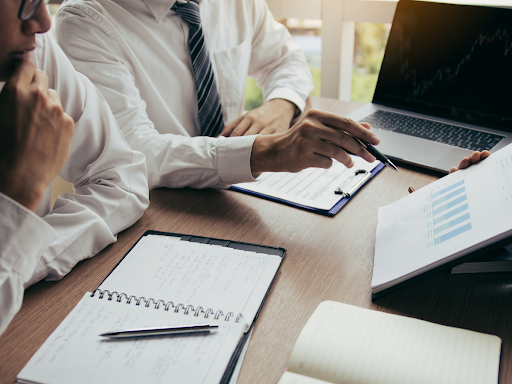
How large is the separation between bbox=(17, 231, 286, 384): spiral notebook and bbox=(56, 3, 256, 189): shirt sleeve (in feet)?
0.67

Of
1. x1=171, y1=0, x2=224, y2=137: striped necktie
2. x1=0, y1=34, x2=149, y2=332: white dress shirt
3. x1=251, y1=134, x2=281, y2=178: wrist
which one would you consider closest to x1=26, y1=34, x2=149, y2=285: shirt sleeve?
x1=0, y1=34, x2=149, y2=332: white dress shirt

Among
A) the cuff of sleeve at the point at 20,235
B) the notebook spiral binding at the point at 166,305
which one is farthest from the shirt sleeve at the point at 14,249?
the notebook spiral binding at the point at 166,305

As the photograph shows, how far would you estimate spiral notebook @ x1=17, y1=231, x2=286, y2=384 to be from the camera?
464 millimetres

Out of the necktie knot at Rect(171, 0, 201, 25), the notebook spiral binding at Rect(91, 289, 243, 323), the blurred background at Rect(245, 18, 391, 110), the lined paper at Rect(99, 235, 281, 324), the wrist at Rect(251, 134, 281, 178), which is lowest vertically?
the blurred background at Rect(245, 18, 391, 110)

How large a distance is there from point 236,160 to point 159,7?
0.51 metres

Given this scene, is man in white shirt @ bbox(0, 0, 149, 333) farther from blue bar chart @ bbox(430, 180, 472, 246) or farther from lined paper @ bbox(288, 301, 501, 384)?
blue bar chart @ bbox(430, 180, 472, 246)

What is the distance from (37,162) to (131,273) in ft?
0.73

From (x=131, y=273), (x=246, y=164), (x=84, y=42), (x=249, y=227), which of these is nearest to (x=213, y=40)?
(x=84, y=42)

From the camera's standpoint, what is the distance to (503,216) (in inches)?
20.2

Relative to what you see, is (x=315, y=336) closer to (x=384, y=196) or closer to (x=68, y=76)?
A: (x=384, y=196)

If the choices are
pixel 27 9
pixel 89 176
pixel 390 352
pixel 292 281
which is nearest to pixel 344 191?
pixel 292 281

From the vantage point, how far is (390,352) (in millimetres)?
461

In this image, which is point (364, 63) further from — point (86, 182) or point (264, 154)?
point (86, 182)

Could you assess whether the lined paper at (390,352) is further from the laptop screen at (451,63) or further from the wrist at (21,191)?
the laptop screen at (451,63)
